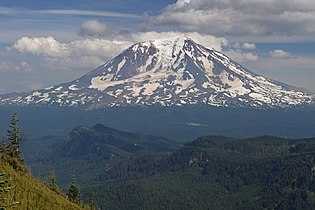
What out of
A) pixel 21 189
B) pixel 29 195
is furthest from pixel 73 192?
pixel 29 195

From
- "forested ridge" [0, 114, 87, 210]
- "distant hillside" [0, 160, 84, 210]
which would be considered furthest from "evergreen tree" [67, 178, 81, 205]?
"distant hillside" [0, 160, 84, 210]

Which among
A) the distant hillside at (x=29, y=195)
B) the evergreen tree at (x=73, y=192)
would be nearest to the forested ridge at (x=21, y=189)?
the distant hillside at (x=29, y=195)

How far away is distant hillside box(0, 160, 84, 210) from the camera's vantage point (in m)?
64.6

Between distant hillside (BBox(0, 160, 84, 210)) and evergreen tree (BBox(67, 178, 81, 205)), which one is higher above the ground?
distant hillside (BBox(0, 160, 84, 210))

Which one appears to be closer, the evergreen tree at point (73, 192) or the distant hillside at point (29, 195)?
the distant hillside at point (29, 195)

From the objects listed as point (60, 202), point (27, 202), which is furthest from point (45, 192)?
point (27, 202)

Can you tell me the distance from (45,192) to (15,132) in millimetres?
20989

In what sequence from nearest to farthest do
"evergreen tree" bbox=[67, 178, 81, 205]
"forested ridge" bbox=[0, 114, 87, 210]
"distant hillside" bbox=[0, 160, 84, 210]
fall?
"forested ridge" bbox=[0, 114, 87, 210]
"distant hillside" bbox=[0, 160, 84, 210]
"evergreen tree" bbox=[67, 178, 81, 205]

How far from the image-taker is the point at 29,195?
68.4m

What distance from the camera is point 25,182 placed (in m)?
→ 75.2

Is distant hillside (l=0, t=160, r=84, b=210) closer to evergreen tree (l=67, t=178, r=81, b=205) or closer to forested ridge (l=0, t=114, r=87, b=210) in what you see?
forested ridge (l=0, t=114, r=87, b=210)

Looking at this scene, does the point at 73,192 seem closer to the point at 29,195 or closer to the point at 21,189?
the point at 21,189

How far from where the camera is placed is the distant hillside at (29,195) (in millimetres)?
64562

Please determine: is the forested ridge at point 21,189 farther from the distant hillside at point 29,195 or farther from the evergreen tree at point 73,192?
the evergreen tree at point 73,192
